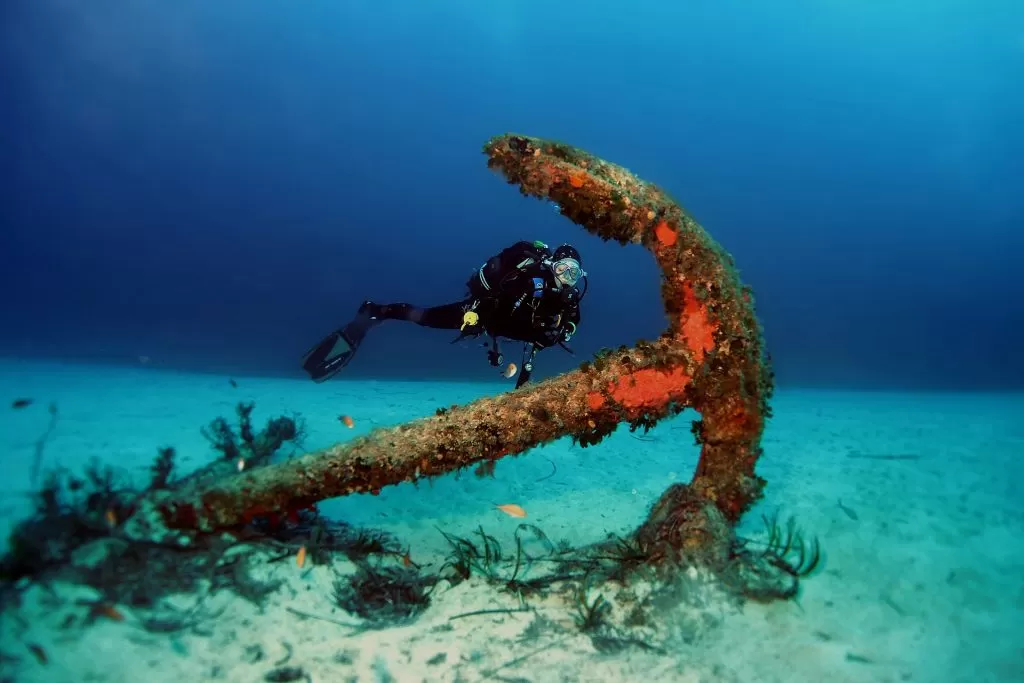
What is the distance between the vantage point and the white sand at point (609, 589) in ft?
9.23

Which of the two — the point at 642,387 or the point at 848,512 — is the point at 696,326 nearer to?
the point at 642,387

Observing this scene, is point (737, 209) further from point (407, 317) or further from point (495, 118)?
point (407, 317)

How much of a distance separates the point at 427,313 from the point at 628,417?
5.24 m

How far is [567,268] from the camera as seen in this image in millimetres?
5500

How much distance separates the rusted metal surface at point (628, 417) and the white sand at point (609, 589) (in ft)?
2.05

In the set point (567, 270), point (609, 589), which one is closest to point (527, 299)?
point (567, 270)

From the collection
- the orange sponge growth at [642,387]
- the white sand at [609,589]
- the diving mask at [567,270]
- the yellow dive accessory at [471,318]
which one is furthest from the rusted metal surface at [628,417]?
the yellow dive accessory at [471,318]

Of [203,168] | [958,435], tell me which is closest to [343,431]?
[958,435]

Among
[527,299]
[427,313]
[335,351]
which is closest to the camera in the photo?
[527,299]

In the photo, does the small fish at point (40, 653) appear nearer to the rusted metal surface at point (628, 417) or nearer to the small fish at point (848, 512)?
the rusted metal surface at point (628, 417)

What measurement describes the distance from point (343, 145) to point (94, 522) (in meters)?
110

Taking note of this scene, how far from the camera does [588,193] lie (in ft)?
12.4

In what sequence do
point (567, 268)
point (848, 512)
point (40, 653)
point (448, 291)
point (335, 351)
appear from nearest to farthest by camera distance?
point (40, 653) → point (848, 512) → point (567, 268) → point (335, 351) → point (448, 291)

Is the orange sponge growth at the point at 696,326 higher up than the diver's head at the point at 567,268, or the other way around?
the diver's head at the point at 567,268
